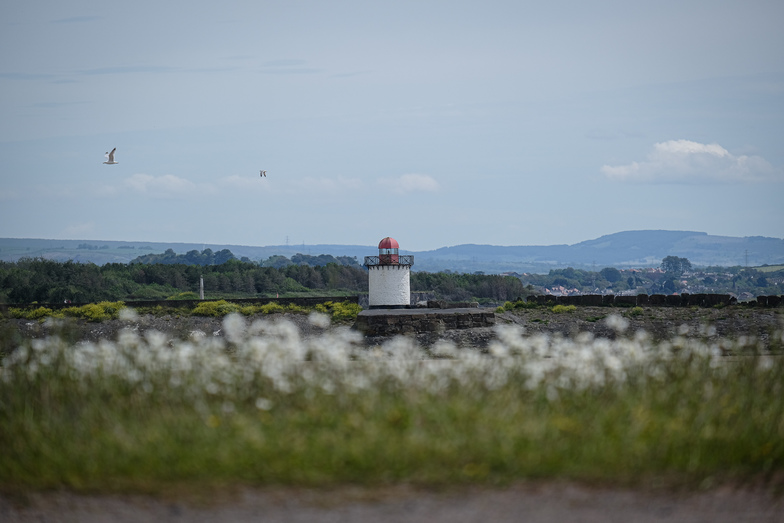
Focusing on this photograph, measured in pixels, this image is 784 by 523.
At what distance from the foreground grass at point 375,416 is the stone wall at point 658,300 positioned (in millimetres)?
13657

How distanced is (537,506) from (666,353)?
314 cm

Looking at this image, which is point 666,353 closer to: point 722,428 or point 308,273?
point 722,428

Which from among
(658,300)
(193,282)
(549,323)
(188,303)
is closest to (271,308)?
(188,303)

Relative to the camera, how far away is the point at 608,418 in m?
5.62

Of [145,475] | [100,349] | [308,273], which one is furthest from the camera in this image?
[308,273]

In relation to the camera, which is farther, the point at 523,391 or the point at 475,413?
the point at 523,391

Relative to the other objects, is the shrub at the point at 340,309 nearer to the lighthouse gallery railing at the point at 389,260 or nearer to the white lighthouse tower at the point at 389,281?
the white lighthouse tower at the point at 389,281

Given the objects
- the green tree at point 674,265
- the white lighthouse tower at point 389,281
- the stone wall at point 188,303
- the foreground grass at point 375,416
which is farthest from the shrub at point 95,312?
the green tree at point 674,265

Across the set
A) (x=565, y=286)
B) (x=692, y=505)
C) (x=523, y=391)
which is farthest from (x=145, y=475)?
(x=565, y=286)

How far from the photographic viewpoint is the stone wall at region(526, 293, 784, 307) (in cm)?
Answer: 1978

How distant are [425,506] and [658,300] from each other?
1762cm

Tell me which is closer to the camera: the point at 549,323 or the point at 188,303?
the point at 549,323

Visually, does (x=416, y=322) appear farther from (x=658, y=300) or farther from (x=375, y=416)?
(x=375, y=416)

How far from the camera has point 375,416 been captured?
18.3 feet
